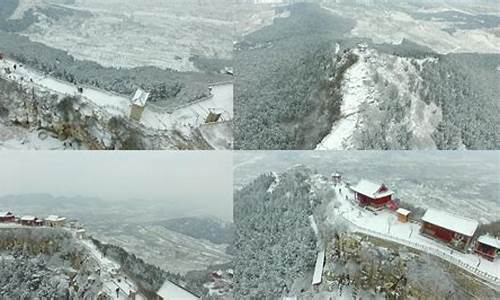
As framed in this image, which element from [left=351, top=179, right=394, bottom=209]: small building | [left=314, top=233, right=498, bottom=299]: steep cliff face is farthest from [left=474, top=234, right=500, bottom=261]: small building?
[left=351, top=179, right=394, bottom=209]: small building

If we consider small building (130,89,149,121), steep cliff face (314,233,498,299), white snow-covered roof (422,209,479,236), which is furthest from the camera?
small building (130,89,149,121)

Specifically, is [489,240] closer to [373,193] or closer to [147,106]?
[373,193]

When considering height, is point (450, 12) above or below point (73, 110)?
above

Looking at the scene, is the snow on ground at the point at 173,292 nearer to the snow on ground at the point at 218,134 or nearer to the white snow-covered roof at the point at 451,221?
the snow on ground at the point at 218,134

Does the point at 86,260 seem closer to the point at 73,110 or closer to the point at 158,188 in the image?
the point at 158,188

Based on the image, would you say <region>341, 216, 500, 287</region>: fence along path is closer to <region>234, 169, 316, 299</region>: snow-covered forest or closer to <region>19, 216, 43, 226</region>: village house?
<region>234, 169, 316, 299</region>: snow-covered forest

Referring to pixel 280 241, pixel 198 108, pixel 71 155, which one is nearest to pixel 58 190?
pixel 71 155

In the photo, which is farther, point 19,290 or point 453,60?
point 453,60
